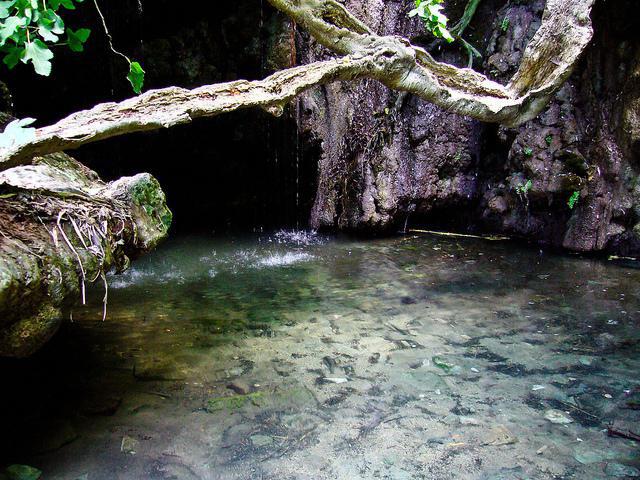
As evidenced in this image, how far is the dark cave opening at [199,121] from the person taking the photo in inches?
281

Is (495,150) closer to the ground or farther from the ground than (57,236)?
farther from the ground

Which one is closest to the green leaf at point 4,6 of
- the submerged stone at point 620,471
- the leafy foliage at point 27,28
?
the leafy foliage at point 27,28

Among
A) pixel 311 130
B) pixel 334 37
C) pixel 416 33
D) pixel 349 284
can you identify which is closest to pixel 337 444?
pixel 349 284

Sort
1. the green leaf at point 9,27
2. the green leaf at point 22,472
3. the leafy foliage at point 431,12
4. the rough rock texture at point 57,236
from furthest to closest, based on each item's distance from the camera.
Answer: the leafy foliage at point 431,12 < the green leaf at point 22,472 < the rough rock texture at point 57,236 < the green leaf at point 9,27

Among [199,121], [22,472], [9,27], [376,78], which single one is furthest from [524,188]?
[22,472]

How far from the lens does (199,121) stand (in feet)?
27.1

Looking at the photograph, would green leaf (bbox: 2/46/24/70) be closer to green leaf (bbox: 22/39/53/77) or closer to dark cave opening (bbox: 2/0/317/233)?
green leaf (bbox: 22/39/53/77)

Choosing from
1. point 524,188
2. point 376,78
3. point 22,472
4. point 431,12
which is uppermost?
point 431,12

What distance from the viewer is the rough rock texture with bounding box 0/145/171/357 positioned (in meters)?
2.25

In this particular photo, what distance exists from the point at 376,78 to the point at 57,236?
11.6 ft

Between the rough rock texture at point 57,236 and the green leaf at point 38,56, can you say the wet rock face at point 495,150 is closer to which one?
the rough rock texture at point 57,236

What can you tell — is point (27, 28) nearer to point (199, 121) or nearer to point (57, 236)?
point (57, 236)

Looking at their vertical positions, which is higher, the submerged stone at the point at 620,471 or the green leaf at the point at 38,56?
the green leaf at the point at 38,56

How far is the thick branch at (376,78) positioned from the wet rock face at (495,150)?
84.1 inches
